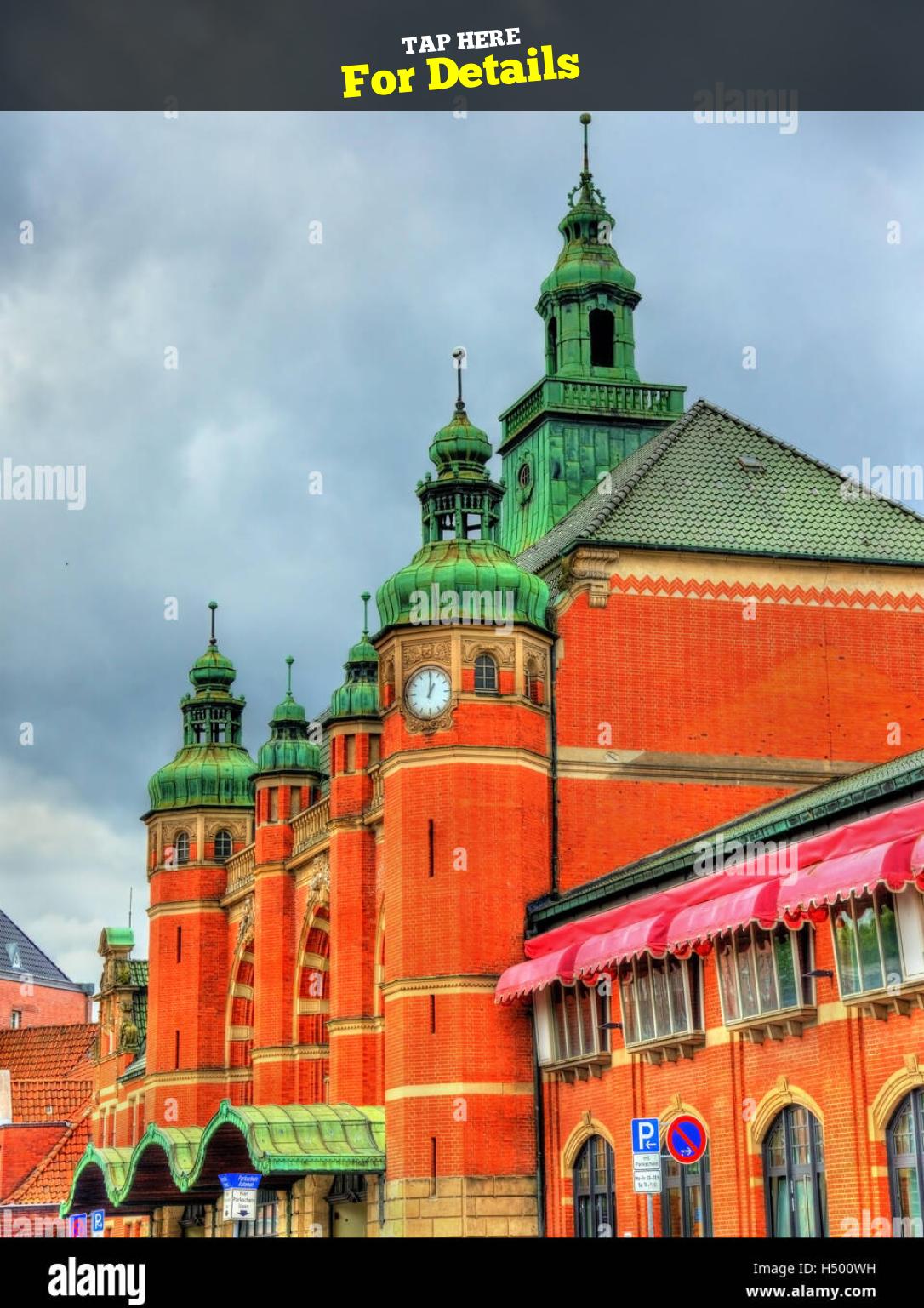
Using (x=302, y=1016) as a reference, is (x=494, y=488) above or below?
above

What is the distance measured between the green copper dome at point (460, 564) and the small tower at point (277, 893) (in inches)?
545

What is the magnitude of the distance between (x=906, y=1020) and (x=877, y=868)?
276cm

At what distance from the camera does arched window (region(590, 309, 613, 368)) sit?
6456cm

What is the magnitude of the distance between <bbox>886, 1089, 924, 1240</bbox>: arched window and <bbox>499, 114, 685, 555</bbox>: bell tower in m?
30.3

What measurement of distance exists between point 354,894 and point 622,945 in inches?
648

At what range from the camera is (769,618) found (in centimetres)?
5166

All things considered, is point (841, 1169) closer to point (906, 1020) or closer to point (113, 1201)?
point (906, 1020)

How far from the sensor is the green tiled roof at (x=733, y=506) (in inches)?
2045

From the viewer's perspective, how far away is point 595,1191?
43.5 meters

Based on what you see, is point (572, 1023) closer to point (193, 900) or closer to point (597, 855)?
point (597, 855)

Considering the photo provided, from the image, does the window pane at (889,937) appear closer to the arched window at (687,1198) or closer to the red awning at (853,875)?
the red awning at (853,875)

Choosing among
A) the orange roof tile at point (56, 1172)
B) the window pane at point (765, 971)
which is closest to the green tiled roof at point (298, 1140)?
the window pane at point (765, 971)

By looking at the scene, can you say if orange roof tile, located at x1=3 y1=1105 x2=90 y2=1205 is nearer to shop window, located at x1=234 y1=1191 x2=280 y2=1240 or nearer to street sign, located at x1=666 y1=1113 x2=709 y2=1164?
shop window, located at x1=234 y1=1191 x2=280 y2=1240

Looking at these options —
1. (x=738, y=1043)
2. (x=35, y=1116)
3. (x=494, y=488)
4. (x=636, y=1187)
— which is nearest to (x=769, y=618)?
(x=494, y=488)
